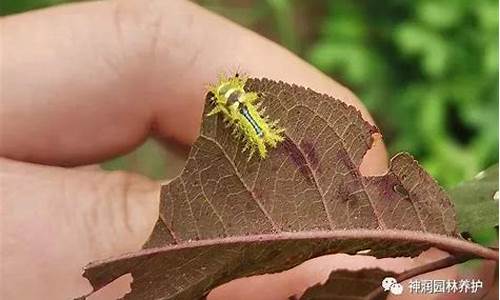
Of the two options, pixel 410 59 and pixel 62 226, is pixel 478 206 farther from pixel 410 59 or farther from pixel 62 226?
pixel 410 59

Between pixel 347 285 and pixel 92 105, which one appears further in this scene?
pixel 92 105

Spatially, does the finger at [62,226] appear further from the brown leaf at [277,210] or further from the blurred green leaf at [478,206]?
the blurred green leaf at [478,206]

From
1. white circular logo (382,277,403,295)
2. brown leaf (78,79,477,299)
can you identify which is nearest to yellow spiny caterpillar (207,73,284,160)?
brown leaf (78,79,477,299)

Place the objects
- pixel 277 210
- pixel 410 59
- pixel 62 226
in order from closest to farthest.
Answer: pixel 277 210 → pixel 62 226 → pixel 410 59

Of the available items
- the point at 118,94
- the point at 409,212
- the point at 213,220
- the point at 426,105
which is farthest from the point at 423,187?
the point at 426,105

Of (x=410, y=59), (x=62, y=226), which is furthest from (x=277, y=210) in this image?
(x=410, y=59)

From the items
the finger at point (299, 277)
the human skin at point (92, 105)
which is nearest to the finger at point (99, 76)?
the human skin at point (92, 105)
